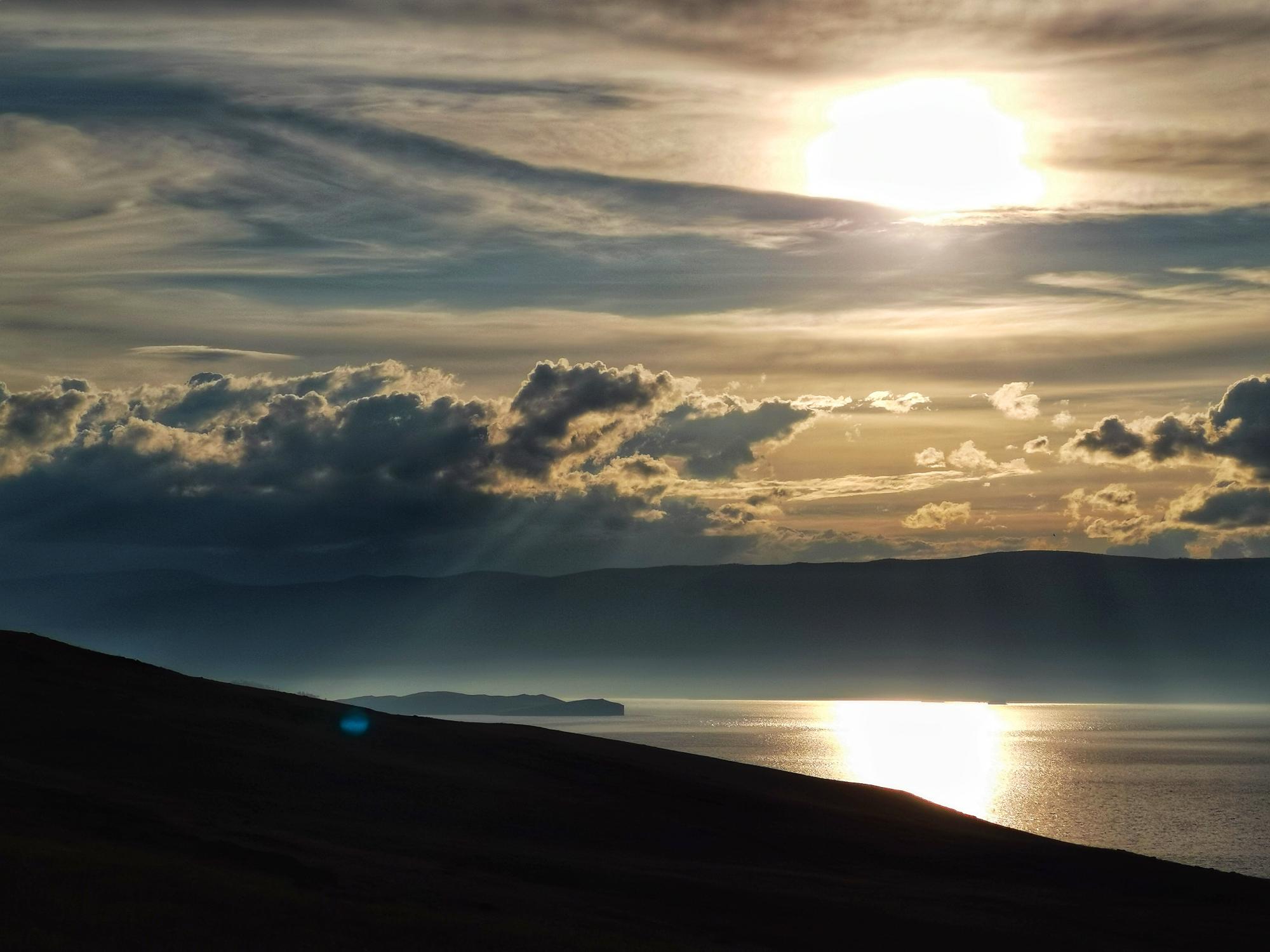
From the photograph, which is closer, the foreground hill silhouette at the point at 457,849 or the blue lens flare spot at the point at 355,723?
the foreground hill silhouette at the point at 457,849

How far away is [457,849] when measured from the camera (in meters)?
48.9

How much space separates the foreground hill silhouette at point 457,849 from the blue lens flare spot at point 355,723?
543 millimetres

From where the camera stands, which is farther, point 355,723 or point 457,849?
point 355,723

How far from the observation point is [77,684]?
226 ft

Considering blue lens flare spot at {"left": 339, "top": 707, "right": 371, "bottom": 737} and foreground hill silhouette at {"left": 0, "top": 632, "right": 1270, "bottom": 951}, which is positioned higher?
blue lens flare spot at {"left": 339, "top": 707, "right": 371, "bottom": 737}

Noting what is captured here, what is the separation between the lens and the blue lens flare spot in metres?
75.4

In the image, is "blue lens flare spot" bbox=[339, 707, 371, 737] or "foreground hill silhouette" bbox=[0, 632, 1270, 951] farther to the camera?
"blue lens flare spot" bbox=[339, 707, 371, 737]

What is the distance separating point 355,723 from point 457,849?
31.0 meters

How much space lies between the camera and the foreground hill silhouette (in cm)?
3272

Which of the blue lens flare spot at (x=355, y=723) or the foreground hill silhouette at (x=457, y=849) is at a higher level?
the blue lens flare spot at (x=355, y=723)

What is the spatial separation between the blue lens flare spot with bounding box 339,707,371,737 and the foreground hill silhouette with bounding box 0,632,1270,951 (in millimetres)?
543

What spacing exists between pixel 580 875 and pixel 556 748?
31.5 metres

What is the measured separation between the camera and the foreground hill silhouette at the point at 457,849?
32.7 metres

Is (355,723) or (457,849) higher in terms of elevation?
(355,723)
